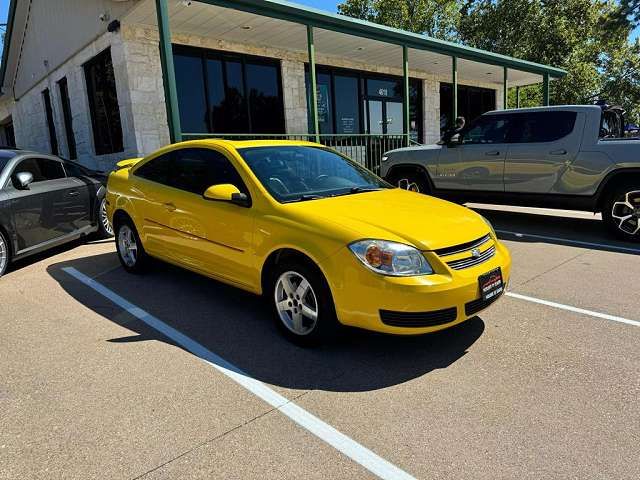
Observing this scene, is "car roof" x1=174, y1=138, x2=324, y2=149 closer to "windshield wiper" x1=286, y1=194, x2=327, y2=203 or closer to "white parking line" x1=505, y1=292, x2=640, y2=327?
"windshield wiper" x1=286, y1=194, x2=327, y2=203

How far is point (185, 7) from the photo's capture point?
9.01 metres

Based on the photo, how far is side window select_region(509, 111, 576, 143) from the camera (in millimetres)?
7352

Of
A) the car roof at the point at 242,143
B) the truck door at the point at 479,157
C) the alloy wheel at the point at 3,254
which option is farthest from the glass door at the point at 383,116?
A: the alloy wheel at the point at 3,254

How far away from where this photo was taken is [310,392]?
120 inches

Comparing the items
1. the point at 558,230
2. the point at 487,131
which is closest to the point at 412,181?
the point at 487,131

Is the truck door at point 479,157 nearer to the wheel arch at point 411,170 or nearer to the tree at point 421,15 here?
the wheel arch at point 411,170

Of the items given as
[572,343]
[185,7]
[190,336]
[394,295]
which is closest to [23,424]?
[190,336]

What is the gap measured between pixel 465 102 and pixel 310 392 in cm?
1789

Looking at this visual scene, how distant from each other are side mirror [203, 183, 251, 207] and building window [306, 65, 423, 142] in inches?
378

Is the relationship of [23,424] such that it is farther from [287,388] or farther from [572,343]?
[572,343]

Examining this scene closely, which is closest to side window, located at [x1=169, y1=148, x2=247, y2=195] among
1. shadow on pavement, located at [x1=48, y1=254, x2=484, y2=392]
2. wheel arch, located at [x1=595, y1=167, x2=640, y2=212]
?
shadow on pavement, located at [x1=48, y1=254, x2=484, y2=392]

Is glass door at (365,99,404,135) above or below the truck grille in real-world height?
above

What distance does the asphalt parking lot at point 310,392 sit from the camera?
2395 mm

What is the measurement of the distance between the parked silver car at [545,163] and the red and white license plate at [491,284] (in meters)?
4.38
